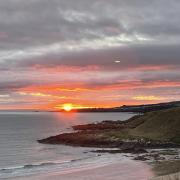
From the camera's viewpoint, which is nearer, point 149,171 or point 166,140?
point 149,171

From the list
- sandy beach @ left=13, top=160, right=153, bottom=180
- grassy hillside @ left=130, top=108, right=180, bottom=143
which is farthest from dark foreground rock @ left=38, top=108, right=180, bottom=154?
sandy beach @ left=13, top=160, right=153, bottom=180

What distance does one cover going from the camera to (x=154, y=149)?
A: 67875 millimetres

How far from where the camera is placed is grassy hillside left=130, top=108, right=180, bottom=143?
7738cm

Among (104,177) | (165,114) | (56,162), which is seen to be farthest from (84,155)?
(165,114)

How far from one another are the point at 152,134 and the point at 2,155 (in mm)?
29373

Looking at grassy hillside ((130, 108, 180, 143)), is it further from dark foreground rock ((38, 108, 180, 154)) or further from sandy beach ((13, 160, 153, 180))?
sandy beach ((13, 160, 153, 180))

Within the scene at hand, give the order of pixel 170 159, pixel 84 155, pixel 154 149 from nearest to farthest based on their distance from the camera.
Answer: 1. pixel 170 159
2. pixel 84 155
3. pixel 154 149

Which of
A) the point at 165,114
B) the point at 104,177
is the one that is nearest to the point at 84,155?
A: the point at 104,177

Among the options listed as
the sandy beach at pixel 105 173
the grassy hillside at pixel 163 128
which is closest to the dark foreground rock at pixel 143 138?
the grassy hillside at pixel 163 128

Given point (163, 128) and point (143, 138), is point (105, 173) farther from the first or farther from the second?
point (163, 128)

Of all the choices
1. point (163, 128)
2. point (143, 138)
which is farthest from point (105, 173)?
point (163, 128)

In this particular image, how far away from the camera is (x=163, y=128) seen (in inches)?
3300

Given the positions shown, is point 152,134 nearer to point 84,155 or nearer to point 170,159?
point 84,155

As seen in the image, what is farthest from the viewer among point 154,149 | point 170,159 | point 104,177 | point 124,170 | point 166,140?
point 166,140
